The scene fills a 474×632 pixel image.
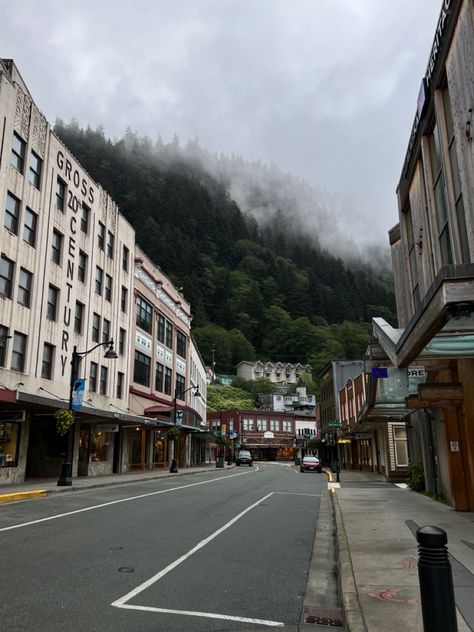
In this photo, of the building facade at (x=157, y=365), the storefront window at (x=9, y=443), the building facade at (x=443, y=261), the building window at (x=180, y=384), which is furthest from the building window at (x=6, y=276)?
the building window at (x=180, y=384)

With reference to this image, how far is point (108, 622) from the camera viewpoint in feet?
18.1

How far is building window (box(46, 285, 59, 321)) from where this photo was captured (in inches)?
1077

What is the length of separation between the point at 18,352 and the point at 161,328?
22510 mm

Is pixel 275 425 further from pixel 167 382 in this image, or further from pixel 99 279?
pixel 99 279

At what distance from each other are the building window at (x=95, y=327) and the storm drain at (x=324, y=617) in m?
27.9

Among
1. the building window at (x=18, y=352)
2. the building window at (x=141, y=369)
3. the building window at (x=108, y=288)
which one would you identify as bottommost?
the building window at (x=18, y=352)

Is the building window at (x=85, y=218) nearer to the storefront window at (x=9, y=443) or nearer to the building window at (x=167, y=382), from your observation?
the storefront window at (x=9, y=443)

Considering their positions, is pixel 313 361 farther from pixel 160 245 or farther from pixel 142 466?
pixel 142 466

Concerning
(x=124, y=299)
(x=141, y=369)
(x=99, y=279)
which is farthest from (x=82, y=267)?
(x=141, y=369)

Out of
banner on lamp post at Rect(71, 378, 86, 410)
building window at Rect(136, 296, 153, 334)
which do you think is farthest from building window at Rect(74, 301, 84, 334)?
building window at Rect(136, 296, 153, 334)

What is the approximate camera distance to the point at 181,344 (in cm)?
5372

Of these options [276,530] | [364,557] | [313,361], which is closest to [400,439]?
[276,530]

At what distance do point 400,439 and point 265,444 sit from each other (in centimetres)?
7204

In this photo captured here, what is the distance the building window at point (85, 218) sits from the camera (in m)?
31.8
